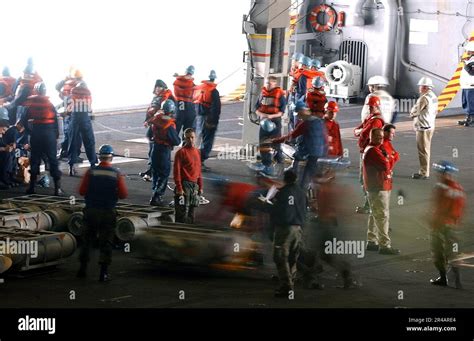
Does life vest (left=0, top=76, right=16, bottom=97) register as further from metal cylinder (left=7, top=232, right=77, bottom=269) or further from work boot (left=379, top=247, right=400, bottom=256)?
work boot (left=379, top=247, right=400, bottom=256)

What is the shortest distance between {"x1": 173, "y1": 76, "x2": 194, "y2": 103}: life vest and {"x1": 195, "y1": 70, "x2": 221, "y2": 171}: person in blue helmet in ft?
0.58

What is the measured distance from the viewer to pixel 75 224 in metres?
18.2

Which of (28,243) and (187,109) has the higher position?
(187,109)

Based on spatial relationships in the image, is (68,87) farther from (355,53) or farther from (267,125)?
(355,53)

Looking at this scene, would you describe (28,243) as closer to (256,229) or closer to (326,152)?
(256,229)

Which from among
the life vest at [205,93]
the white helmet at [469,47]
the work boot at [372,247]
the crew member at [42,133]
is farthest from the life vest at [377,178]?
the white helmet at [469,47]

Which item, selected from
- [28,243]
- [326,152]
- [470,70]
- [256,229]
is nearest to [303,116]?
[326,152]

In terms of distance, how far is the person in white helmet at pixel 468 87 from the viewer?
33438mm

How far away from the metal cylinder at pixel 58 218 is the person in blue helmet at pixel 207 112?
7167 millimetres

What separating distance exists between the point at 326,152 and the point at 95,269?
5433 mm

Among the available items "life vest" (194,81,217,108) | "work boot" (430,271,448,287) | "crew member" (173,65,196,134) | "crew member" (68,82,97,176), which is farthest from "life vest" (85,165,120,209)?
"crew member" (173,65,196,134)

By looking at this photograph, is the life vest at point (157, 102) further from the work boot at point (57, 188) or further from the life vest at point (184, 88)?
the life vest at point (184, 88)

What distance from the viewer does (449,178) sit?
16000mm
